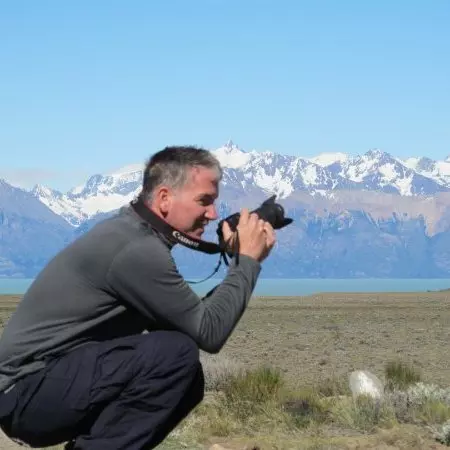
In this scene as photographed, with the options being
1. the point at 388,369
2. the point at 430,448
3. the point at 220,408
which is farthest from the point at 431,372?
the point at 430,448

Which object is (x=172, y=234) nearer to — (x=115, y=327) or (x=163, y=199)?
(x=163, y=199)

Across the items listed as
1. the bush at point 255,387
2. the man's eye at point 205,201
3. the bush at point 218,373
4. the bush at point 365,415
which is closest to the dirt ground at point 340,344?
the bush at point 218,373

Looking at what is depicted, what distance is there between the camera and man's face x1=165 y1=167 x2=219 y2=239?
520cm

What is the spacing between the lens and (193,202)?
521 centimetres

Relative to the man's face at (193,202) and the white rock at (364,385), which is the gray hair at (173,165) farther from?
Answer: the white rock at (364,385)

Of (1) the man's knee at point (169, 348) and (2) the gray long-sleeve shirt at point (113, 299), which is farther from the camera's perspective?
(1) the man's knee at point (169, 348)

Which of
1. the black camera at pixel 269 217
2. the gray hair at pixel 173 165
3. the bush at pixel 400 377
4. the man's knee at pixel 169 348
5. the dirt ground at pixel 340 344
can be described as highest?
the gray hair at pixel 173 165

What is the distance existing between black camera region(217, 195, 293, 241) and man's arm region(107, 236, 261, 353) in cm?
37

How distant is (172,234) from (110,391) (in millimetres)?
789

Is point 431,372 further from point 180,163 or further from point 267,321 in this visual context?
point 267,321

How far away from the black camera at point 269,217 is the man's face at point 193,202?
0.45ft

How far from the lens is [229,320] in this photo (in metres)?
5.02

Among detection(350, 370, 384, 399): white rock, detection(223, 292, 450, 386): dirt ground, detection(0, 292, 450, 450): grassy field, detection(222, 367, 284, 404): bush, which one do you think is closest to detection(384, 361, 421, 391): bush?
detection(0, 292, 450, 450): grassy field

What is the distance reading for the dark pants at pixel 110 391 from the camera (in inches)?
205
